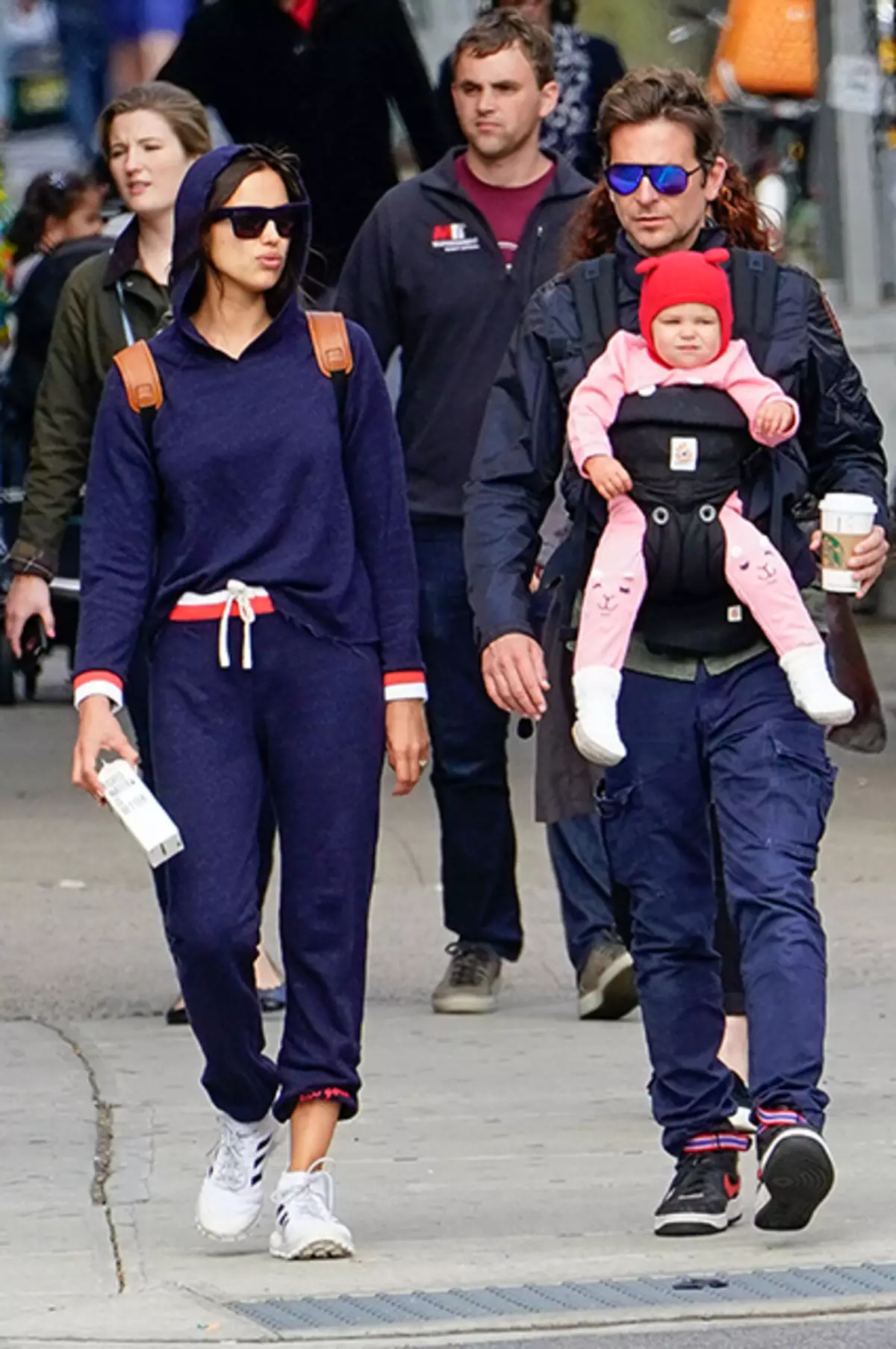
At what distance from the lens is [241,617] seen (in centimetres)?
553

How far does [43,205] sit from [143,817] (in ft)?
27.1

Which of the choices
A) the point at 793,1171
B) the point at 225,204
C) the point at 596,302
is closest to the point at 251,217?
the point at 225,204

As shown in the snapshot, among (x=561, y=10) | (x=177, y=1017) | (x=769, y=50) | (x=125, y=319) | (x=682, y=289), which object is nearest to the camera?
(x=682, y=289)

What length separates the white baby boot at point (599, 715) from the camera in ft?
18.1

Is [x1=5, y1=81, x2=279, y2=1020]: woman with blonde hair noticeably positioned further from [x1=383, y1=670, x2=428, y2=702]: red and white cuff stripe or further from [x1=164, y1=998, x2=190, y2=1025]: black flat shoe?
[x1=383, y1=670, x2=428, y2=702]: red and white cuff stripe

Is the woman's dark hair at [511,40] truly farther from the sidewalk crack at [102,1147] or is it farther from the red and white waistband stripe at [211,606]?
the red and white waistband stripe at [211,606]

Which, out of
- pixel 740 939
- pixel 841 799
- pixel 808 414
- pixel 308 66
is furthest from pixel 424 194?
pixel 841 799

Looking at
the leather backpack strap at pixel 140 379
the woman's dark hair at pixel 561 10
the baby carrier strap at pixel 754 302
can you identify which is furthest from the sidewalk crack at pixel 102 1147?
the woman's dark hair at pixel 561 10

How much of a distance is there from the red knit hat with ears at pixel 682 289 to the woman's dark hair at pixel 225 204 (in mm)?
578

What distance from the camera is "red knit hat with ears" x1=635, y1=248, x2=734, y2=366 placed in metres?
5.49

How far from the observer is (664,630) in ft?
18.4

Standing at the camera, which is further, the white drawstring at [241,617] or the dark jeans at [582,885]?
the dark jeans at [582,885]

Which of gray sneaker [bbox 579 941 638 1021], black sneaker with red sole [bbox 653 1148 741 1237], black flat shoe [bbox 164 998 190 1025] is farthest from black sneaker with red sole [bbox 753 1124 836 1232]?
black flat shoe [bbox 164 998 190 1025]

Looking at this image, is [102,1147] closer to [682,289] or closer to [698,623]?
[698,623]
